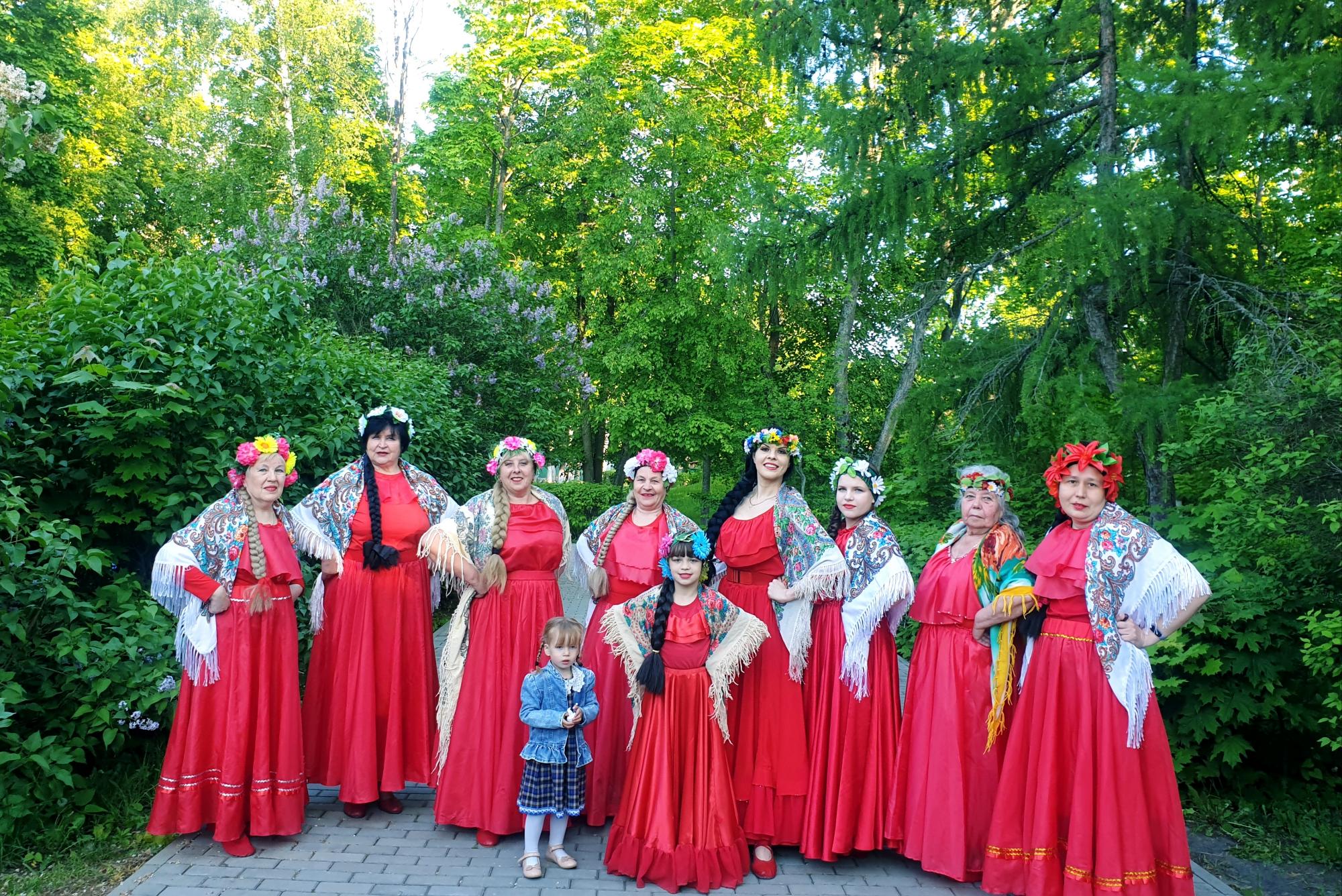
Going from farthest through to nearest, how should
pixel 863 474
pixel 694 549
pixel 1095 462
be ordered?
pixel 863 474
pixel 694 549
pixel 1095 462

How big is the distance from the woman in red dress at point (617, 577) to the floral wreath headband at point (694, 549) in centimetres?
35

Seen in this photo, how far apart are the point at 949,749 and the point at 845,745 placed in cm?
49

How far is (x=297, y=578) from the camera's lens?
15.7ft

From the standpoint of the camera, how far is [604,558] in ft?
16.4

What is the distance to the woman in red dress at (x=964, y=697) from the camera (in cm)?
429

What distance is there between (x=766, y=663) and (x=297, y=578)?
98.6 inches

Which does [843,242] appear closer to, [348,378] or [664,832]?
[348,378]

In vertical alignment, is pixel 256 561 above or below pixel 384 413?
below

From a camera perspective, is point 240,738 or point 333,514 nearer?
point 240,738

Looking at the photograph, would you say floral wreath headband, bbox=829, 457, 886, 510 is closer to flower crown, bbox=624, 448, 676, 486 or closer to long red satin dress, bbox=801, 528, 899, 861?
long red satin dress, bbox=801, 528, 899, 861

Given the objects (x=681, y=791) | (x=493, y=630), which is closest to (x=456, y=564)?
(x=493, y=630)

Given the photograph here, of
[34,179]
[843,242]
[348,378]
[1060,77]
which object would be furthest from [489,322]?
[34,179]

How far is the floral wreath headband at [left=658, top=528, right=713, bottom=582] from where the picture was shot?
4320 mm

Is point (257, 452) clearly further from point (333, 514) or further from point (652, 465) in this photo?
point (652, 465)
